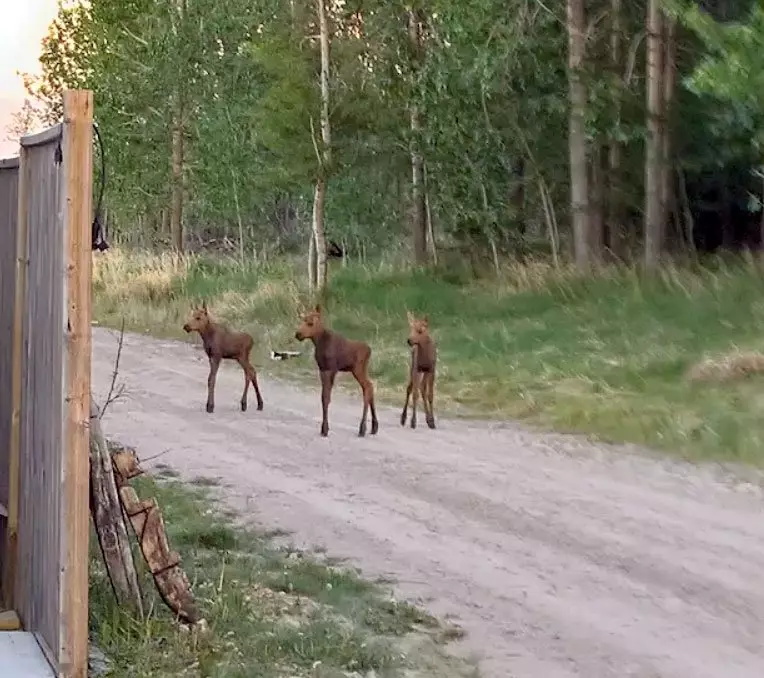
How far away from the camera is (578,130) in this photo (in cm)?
2103

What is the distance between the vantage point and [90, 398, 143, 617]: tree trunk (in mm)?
5156

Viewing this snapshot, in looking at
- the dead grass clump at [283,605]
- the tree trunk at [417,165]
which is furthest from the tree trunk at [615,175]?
the dead grass clump at [283,605]

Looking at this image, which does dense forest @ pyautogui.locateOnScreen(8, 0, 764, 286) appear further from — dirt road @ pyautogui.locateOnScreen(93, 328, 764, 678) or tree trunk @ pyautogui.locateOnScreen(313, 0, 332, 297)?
dirt road @ pyautogui.locateOnScreen(93, 328, 764, 678)

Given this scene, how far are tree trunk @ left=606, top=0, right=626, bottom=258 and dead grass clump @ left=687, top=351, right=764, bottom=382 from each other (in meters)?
9.37

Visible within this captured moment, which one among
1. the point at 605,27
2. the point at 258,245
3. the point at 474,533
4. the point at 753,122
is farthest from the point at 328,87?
the point at 474,533

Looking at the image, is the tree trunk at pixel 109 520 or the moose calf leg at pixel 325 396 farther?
the moose calf leg at pixel 325 396

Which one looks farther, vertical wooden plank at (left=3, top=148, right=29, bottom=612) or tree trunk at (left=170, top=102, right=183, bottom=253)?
tree trunk at (left=170, top=102, right=183, bottom=253)

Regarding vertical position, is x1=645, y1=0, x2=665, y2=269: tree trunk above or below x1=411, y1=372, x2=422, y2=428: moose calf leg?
above

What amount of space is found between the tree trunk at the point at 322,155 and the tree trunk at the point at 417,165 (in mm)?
1583

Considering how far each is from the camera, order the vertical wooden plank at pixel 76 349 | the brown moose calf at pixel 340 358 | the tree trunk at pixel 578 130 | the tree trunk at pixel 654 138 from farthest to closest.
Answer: the tree trunk at pixel 578 130 < the tree trunk at pixel 654 138 < the brown moose calf at pixel 340 358 < the vertical wooden plank at pixel 76 349

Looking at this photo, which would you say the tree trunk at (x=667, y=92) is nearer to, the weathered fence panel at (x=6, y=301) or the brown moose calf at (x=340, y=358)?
the brown moose calf at (x=340, y=358)

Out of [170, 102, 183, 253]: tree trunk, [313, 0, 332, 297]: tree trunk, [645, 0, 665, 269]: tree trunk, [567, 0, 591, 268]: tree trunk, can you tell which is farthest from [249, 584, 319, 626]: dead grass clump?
[170, 102, 183, 253]: tree trunk

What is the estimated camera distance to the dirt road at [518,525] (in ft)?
19.1

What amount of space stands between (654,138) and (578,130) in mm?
1262
